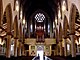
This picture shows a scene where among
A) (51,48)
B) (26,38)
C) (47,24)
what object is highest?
(47,24)

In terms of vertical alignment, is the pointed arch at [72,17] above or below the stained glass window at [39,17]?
below

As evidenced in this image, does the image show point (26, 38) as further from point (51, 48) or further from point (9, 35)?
point (9, 35)

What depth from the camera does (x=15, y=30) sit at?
27.6 metres

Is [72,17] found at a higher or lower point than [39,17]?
lower

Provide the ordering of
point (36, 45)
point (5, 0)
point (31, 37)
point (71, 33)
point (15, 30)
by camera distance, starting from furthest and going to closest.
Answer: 1. point (31, 37)
2. point (36, 45)
3. point (15, 30)
4. point (71, 33)
5. point (5, 0)

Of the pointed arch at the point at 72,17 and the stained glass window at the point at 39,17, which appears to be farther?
the stained glass window at the point at 39,17

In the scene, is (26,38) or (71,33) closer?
(71,33)

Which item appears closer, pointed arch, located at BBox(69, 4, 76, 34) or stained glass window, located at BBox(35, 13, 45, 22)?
pointed arch, located at BBox(69, 4, 76, 34)

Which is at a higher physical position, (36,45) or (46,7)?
(46,7)

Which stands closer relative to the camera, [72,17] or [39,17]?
[72,17]

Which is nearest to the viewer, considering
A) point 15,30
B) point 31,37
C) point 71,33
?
point 71,33

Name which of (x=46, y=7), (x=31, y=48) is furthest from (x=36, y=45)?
(x=46, y=7)

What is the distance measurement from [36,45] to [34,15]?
27.9 ft

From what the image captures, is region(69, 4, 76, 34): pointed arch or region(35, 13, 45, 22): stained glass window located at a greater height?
region(35, 13, 45, 22): stained glass window
